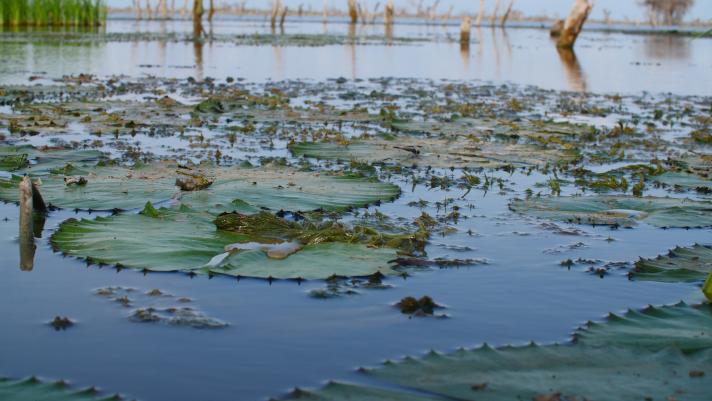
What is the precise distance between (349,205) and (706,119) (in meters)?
7.36

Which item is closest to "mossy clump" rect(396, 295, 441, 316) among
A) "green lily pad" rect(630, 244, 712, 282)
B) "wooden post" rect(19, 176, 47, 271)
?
"green lily pad" rect(630, 244, 712, 282)

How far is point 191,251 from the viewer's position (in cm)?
409

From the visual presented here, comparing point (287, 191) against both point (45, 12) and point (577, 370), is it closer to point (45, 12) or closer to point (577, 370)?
point (577, 370)

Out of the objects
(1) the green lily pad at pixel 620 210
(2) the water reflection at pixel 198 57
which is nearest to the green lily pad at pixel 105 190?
(1) the green lily pad at pixel 620 210

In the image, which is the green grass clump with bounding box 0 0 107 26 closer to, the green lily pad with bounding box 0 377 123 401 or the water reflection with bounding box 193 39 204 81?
the water reflection with bounding box 193 39 204 81

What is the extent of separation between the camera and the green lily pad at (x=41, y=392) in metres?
2.55

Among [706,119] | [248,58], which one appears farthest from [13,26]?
[706,119]

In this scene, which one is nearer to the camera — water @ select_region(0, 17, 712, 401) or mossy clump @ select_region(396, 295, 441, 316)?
water @ select_region(0, 17, 712, 401)

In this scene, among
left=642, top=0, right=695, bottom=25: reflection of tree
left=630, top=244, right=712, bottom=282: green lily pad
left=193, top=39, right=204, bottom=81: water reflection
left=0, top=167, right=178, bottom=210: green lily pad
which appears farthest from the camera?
left=642, top=0, right=695, bottom=25: reflection of tree

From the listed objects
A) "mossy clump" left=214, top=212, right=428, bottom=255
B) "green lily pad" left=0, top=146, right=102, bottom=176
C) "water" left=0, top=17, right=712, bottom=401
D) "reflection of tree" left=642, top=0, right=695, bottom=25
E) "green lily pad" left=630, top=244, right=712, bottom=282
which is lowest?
"water" left=0, top=17, right=712, bottom=401

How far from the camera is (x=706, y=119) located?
11188 millimetres

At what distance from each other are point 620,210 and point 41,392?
12.2ft

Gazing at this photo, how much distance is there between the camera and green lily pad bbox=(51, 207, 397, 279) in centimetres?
395

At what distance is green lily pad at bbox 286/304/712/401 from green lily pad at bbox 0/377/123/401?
0.60m
